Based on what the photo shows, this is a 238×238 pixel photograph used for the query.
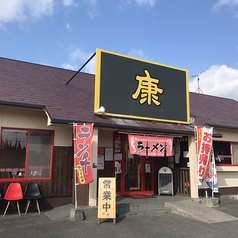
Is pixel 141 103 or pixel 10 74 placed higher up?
pixel 10 74

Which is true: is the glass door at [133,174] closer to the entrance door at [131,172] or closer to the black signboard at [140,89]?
the entrance door at [131,172]

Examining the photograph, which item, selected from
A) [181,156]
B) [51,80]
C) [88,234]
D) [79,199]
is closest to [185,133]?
[181,156]

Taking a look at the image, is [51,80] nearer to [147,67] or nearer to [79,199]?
[147,67]

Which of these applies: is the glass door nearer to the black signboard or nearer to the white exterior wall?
the black signboard

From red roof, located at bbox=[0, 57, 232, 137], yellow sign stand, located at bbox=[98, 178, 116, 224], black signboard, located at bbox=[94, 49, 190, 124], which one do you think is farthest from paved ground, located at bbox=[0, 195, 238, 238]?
black signboard, located at bbox=[94, 49, 190, 124]

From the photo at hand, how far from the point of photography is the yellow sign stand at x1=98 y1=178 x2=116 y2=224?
6301 millimetres

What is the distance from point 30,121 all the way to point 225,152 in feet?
27.9

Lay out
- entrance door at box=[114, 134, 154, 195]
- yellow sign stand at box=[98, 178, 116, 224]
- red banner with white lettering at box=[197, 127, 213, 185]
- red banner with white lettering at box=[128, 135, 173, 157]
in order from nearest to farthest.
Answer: yellow sign stand at box=[98, 178, 116, 224] < red banner with white lettering at box=[128, 135, 173, 157] < red banner with white lettering at box=[197, 127, 213, 185] < entrance door at box=[114, 134, 154, 195]

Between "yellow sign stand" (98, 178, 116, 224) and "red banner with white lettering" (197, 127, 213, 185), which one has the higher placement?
"red banner with white lettering" (197, 127, 213, 185)

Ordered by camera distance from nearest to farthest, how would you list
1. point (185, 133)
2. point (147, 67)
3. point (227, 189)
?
point (185, 133) < point (147, 67) < point (227, 189)

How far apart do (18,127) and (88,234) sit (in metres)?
4.01

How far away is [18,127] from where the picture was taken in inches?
303

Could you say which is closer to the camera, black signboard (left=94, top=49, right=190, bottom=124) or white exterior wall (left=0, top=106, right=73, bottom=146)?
white exterior wall (left=0, top=106, right=73, bottom=146)

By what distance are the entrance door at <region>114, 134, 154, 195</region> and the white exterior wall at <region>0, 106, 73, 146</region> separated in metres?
2.01
